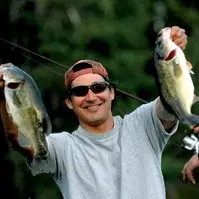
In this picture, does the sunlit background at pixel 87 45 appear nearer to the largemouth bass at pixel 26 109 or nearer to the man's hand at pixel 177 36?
the largemouth bass at pixel 26 109

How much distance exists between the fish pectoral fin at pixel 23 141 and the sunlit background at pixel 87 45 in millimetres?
5808

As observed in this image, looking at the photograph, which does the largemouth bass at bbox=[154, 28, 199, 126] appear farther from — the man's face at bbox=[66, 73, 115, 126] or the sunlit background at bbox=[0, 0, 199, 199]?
the sunlit background at bbox=[0, 0, 199, 199]

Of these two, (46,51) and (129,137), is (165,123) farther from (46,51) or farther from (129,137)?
(46,51)

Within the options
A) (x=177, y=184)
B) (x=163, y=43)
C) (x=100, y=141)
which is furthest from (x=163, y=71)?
(x=177, y=184)

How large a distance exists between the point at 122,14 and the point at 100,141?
22.1 feet

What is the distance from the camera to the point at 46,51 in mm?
11734

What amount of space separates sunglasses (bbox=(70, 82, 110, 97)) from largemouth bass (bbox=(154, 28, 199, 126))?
30cm

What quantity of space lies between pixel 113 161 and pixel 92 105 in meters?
0.26

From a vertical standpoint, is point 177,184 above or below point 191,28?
below

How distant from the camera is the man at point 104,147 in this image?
5016mm

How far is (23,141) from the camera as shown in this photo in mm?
5105

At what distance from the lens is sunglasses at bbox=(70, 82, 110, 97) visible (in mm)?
5137

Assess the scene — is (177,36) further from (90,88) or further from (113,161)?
(113,161)

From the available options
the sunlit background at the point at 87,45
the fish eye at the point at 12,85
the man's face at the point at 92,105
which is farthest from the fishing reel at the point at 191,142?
the sunlit background at the point at 87,45
